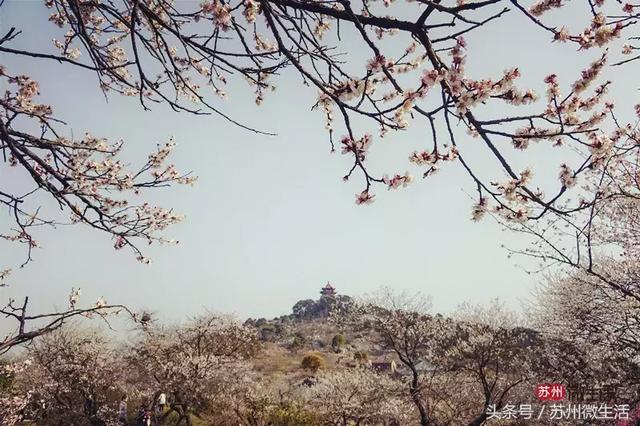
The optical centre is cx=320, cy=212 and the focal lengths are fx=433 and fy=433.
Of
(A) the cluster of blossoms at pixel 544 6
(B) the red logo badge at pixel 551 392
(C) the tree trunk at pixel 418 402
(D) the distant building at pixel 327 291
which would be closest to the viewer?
(A) the cluster of blossoms at pixel 544 6

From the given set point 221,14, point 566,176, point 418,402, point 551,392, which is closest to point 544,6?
point 566,176

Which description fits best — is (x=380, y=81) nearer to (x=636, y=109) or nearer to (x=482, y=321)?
(x=636, y=109)

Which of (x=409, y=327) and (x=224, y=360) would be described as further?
(x=224, y=360)

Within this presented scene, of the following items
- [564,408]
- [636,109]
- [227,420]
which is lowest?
[227,420]

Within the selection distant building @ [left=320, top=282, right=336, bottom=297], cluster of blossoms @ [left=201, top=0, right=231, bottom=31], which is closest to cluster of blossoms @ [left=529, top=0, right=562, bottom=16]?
cluster of blossoms @ [left=201, top=0, right=231, bottom=31]

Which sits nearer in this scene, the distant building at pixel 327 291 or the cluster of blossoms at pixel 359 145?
the cluster of blossoms at pixel 359 145

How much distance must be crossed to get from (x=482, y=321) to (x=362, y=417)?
6.39 meters

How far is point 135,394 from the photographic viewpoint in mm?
18297

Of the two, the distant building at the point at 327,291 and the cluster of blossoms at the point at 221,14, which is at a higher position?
the distant building at the point at 327,291

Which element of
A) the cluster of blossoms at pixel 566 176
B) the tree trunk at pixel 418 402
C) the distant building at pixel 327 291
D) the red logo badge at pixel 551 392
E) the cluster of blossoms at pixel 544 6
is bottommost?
the tree trunk at pixel 418 402

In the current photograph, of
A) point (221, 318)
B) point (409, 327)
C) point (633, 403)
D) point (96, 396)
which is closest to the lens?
point (633, 403)

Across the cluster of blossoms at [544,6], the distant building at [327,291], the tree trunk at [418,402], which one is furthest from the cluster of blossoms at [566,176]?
the distant building at [327,291]

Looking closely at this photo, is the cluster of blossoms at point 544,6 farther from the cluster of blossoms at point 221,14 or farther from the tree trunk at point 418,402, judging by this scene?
the tree trunk at point 418,402

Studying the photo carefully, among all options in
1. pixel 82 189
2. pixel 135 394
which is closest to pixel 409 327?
pixel 135 394
